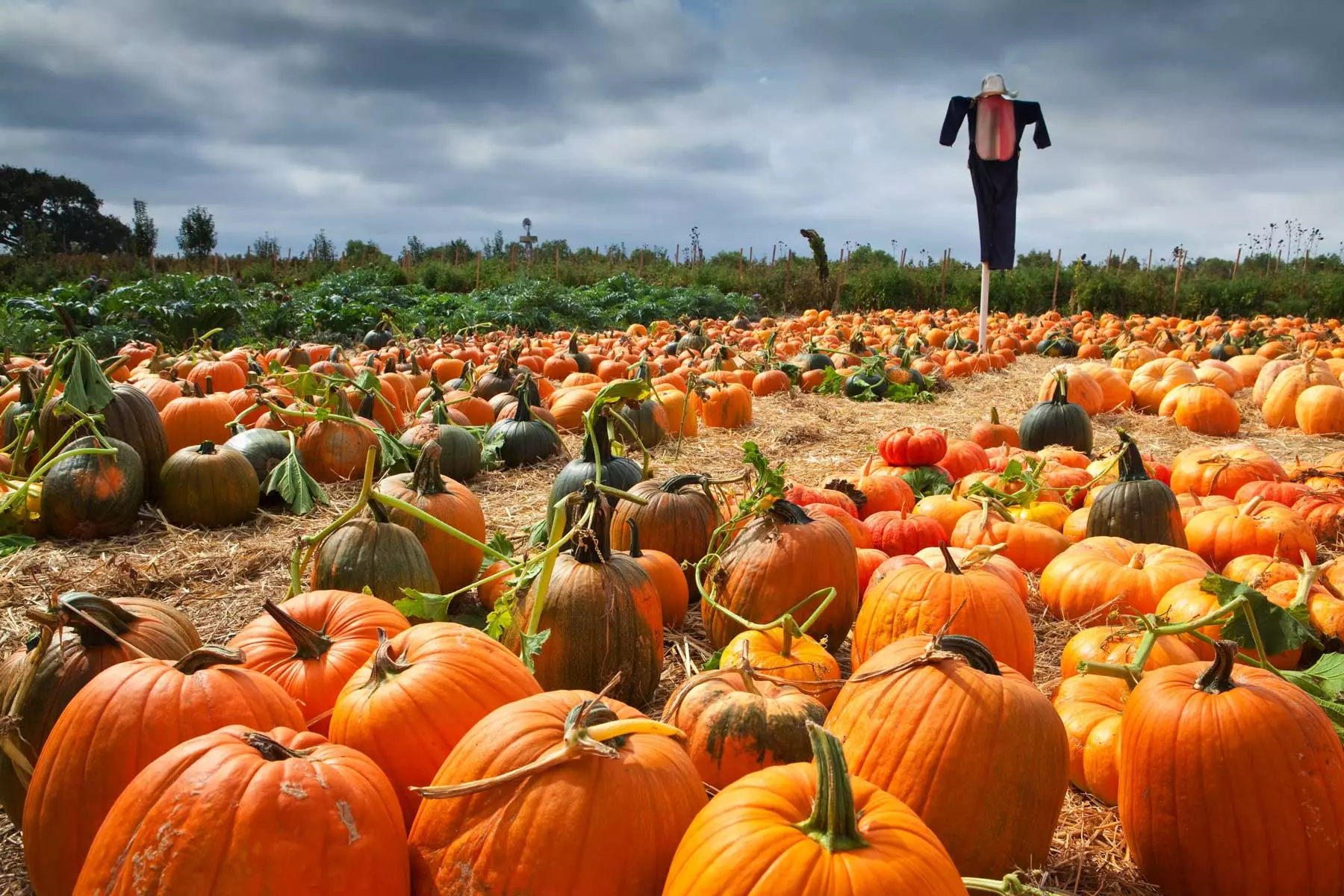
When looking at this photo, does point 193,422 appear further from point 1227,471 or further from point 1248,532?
point 1227,471

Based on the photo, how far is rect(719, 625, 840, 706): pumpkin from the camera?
91.4 inches

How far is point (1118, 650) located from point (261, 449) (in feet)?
15.2

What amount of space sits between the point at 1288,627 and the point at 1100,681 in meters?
0.56

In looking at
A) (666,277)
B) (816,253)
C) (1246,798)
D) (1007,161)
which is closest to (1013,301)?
(816,253)

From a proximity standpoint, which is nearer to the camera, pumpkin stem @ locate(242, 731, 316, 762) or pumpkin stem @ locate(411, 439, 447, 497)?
pumpkin stem @ locate(242, 731, 316, 762)

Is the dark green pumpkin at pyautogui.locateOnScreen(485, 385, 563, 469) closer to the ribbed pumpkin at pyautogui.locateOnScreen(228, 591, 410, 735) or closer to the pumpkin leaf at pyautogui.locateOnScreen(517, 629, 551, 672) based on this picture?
the ribbed pumpkin at pyautogui.locateOnScreen(228, 591, 410, 735)

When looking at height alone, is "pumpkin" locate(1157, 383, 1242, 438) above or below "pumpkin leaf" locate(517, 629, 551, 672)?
above

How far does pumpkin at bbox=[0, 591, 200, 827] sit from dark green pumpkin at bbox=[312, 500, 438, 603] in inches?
37.6

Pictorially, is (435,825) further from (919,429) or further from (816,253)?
(816,253)

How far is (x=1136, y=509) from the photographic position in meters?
4.09

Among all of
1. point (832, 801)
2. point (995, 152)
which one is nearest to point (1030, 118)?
point (995, 152)

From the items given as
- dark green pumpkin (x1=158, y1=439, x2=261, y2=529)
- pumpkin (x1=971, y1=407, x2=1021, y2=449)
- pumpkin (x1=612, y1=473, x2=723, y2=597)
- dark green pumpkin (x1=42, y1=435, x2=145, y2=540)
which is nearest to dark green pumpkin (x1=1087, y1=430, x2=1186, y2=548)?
pumpkin (x1=612, y1=473, x2=723, y2=597)

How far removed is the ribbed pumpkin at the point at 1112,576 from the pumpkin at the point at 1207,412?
15.2 ft

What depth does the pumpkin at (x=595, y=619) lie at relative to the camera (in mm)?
2559
